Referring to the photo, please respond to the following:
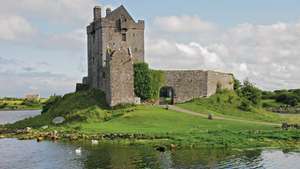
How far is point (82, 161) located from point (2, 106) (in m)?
154

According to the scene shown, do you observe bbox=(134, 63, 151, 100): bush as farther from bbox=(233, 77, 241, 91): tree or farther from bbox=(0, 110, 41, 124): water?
bbox=(0, 110, 41, 124): water

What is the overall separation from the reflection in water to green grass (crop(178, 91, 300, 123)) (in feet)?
73.1

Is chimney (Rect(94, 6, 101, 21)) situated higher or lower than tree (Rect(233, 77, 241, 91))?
higher

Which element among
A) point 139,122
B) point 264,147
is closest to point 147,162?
point 264,147

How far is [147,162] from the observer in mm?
38656

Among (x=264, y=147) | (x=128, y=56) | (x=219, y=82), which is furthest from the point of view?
(x=219, y=82)

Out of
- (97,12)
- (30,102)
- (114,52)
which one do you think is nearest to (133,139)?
(114,52)

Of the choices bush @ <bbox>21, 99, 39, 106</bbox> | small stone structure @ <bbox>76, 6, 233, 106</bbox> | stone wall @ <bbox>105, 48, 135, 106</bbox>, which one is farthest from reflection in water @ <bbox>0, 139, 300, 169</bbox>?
bush @ <bbox>21, 99, 39, 106</bbox>

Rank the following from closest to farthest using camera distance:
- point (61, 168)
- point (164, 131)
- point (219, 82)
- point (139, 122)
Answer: point (61, 168) → point (164, 131) → point (139, 122) → point (219, 82)

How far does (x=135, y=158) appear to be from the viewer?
40.6 m

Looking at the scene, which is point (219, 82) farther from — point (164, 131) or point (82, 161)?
point (82, 161)

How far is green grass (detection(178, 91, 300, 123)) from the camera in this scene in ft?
218

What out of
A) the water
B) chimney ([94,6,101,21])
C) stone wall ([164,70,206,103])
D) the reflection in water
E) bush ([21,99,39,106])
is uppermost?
chimney ([94,6,101,21])

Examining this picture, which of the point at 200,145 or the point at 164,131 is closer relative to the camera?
the point at 200,145
